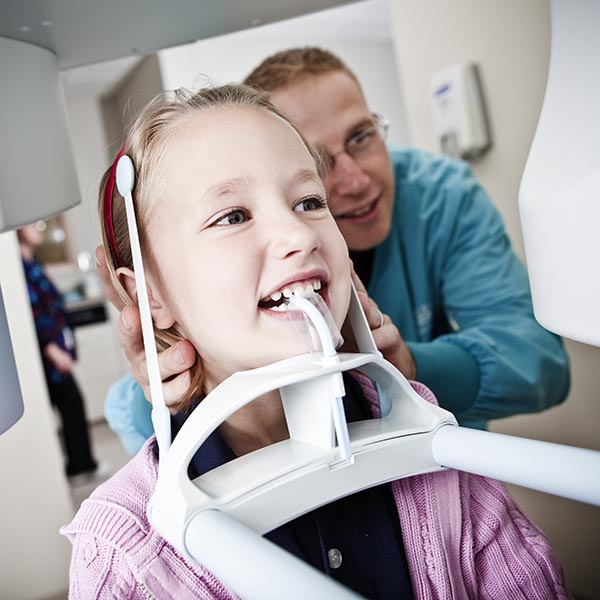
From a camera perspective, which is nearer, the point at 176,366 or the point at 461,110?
the point at 176,366

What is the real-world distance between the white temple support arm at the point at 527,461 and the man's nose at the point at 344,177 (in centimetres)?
48

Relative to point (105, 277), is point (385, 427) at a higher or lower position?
lower

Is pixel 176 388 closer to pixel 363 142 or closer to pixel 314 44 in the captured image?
pixel 363 142

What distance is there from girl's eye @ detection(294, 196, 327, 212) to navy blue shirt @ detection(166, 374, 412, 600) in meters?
0.20

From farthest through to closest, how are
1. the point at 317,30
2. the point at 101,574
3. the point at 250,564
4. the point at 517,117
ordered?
1. the point at 317,30
2. the point at 517,117
3. the point at 101,574
4. the point at 250,564

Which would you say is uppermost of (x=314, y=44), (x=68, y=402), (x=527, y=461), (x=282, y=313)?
(x=314, y=44)

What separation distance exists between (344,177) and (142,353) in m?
0.38

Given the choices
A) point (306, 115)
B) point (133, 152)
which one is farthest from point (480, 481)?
point (306, 115)

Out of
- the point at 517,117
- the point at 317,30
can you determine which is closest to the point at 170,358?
the point at 517,117

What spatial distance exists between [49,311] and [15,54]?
1.93 ft

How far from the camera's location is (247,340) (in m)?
0.51

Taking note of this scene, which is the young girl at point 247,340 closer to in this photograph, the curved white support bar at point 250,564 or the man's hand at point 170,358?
the man's hand at point 170,358

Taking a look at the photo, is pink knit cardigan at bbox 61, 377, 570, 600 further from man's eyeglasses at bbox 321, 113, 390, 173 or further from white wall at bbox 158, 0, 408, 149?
white wall at bbox 158, 0, 408, 149

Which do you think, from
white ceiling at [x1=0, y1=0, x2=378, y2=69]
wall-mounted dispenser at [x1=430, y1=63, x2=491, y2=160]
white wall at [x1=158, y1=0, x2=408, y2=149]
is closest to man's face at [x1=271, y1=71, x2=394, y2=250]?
white ceiling at [x1=0, y1=0, x2=378, y2=69]
